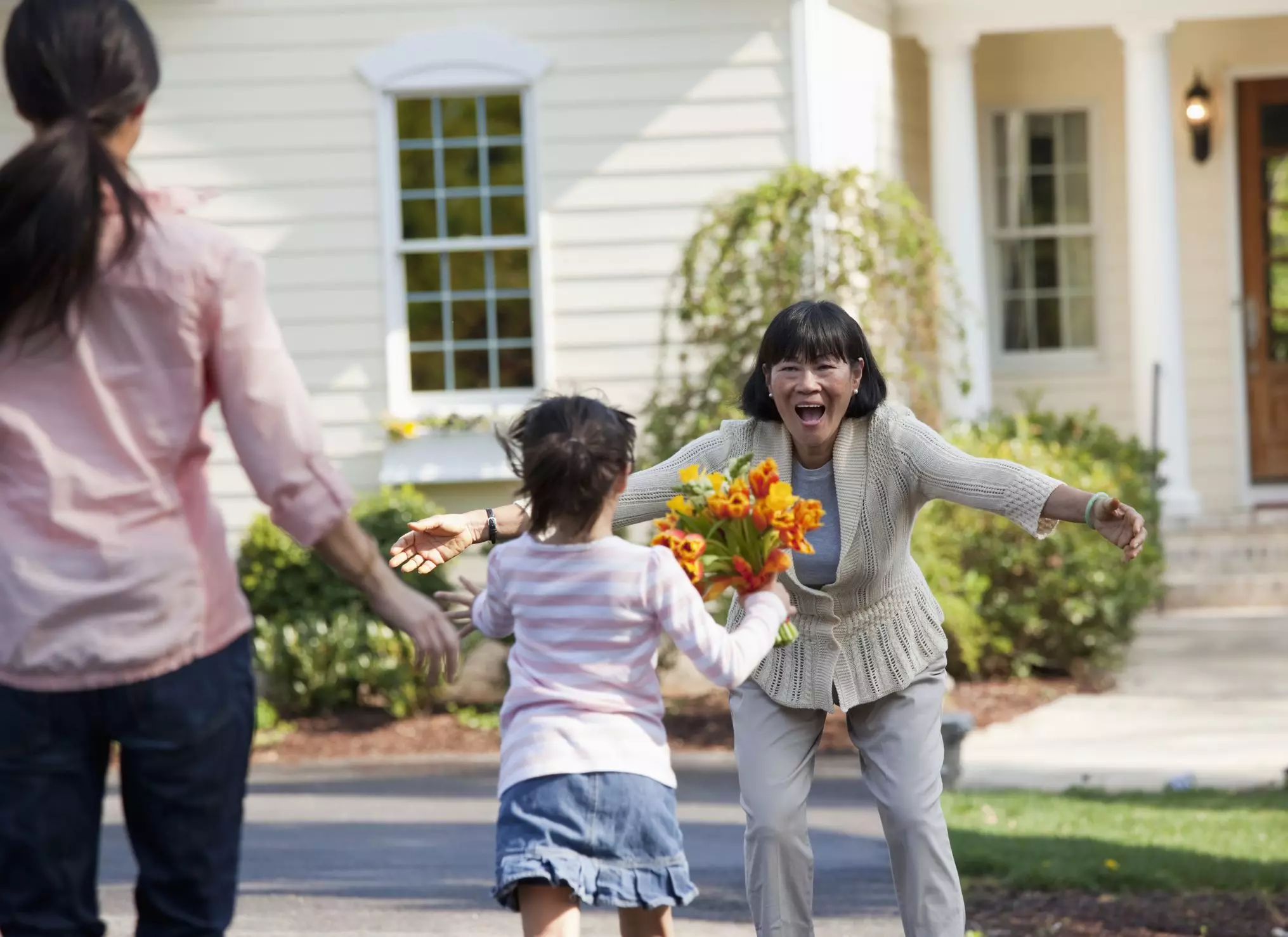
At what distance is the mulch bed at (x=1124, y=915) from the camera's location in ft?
20.4

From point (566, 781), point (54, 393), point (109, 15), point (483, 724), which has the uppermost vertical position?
point (109, 15)

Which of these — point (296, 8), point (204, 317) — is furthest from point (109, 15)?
point (296, 8)

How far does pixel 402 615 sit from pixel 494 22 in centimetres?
1038

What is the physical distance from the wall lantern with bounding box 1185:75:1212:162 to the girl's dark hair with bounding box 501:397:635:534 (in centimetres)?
1293

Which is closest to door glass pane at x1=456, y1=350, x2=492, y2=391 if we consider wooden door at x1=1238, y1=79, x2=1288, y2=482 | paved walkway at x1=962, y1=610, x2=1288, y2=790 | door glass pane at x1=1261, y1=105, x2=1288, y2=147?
paved walkway at x1=962, y1=610, x2=1288, y2=790

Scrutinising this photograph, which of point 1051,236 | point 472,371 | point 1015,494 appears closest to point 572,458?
point 1015,494

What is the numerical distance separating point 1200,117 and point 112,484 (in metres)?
14.0

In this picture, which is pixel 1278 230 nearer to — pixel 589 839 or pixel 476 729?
pixel 476 729

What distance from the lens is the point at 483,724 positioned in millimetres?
12258

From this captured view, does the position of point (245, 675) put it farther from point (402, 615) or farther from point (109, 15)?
point (109, 15)

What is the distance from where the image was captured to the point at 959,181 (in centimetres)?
1464

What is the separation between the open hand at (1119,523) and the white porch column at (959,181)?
10076mm

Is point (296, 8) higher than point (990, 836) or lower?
higher

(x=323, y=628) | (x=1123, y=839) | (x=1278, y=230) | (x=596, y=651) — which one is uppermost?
(x=1278, y=230)
